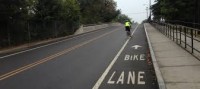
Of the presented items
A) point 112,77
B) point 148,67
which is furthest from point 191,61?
point 112,77

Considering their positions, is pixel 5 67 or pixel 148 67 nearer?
pixel 148 67

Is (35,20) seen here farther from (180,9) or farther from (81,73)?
(180,9)

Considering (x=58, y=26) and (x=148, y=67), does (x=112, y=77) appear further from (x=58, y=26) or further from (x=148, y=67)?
(x=58, y=26)

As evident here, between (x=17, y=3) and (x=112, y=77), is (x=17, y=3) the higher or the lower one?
the higher one

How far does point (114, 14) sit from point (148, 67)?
90.8m

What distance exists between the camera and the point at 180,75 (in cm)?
1274

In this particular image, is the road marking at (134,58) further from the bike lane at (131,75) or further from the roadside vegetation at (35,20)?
the roadside vegetation at (35,20)

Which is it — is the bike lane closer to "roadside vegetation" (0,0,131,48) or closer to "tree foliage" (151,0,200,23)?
"roadside vegetation" (0,0,131,48)

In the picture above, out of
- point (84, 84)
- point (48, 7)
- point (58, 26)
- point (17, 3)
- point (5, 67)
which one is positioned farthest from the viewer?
point (58, 26)

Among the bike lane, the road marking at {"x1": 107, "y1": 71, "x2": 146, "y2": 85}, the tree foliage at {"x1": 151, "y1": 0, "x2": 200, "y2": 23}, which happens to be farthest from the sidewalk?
the tree foliage at {"x1": 151, "y1": 0, "x2": 200, "y2": 23}

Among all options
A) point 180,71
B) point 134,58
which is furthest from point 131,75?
point 134,58

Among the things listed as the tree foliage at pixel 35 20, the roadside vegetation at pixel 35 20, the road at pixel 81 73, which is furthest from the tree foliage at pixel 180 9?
the road at pixel 81 73

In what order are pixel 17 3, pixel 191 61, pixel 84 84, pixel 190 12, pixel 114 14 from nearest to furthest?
pixel 84 84, pixel 191 61, pixel 17 3, pixel 190 12, pixel 114 14

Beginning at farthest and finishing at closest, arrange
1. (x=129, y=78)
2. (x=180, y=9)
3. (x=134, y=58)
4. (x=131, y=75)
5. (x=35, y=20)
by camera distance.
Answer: (x=180, y=9)
(x=35, y=20)
(x=134, y=58)
(x=131, y=75)
(x=129, y=78)
